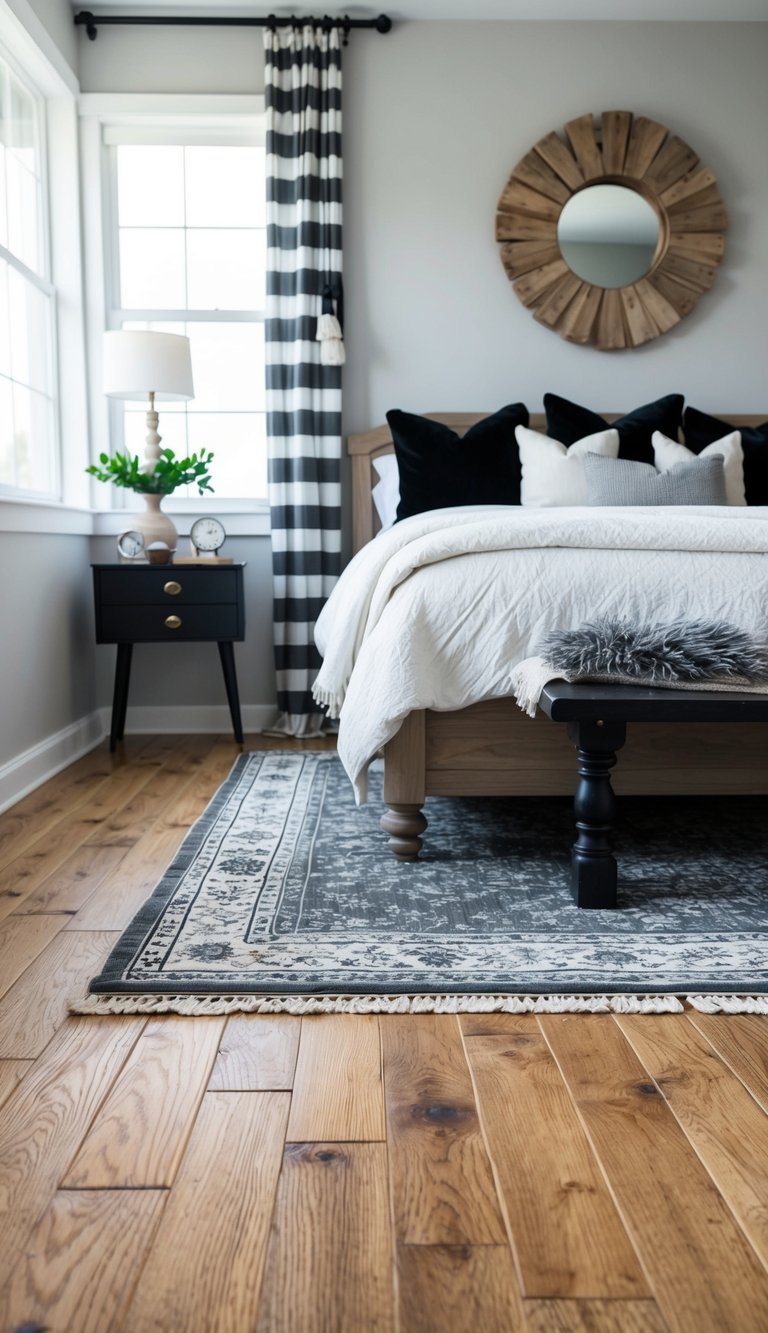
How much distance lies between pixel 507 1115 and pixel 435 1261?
0.28 metres

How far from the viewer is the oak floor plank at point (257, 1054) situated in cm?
130

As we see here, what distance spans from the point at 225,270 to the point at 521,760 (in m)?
2.61

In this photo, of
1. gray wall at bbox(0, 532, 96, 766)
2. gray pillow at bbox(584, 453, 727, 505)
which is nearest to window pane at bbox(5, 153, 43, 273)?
gray wall at bbox(0, 532, 96, 766)

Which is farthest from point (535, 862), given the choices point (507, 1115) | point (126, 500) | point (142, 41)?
point (142, 41)

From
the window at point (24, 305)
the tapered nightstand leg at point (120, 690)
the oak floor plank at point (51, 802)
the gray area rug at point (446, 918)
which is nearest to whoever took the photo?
the gray area rug at point (446, 918)

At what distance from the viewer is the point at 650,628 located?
2.05 m

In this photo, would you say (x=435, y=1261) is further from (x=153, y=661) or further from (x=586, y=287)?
(x=586, y=287)

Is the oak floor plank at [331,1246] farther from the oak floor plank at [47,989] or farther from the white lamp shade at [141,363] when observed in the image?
the white lamp shade at [141,363]

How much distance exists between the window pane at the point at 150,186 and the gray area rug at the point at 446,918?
2439 millimetres

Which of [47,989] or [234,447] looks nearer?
[47,989]

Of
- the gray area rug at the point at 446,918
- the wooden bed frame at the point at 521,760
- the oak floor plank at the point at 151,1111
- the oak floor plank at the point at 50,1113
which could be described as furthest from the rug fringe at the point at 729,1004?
the oak floor plank at the point at 50,1113

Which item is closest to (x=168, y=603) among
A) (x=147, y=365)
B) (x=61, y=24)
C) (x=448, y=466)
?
(x=147, y=365)

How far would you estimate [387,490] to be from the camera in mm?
3652

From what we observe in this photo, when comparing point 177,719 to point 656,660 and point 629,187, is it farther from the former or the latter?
point 629,187
